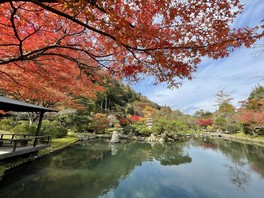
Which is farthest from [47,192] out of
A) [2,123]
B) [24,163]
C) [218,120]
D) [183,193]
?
[218,120]

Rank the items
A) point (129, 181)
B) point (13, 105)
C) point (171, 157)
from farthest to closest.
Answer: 1. point (171, 157)
2. point (13, 105)
3. point (129, 181)

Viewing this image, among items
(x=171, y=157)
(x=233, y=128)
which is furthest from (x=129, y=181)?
(x=233, y=128)

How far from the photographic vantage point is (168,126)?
58.4 feet

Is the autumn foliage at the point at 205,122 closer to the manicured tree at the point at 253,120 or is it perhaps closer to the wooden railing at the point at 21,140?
the manicured tree at the point at 253,120

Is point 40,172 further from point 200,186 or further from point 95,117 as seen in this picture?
point 95,117

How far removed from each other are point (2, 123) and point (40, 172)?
1289 centimetres

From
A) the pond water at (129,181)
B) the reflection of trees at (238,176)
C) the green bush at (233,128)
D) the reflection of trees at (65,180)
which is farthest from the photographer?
the green bush at (233,128)

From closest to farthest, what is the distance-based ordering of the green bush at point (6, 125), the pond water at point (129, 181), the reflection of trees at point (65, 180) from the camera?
1. the reflection of trees at point (65, 180)
2. the pond water at point (129, 181)
3. the green bush at point (6, 125)

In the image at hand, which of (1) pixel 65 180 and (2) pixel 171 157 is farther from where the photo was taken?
(2) pixel 171 157

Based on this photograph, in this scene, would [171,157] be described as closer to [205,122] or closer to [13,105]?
[13,105]

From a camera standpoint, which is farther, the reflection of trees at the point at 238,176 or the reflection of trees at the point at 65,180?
the reflection of trees at the point at 238,176

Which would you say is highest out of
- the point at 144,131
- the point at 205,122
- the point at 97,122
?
the point at 205,122

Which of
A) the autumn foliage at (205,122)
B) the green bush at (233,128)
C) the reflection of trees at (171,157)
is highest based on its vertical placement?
the autumn foliage at (205,122)

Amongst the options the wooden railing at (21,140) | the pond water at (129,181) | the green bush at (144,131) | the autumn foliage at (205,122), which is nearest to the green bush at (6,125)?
the wooden railing at (21,140)
